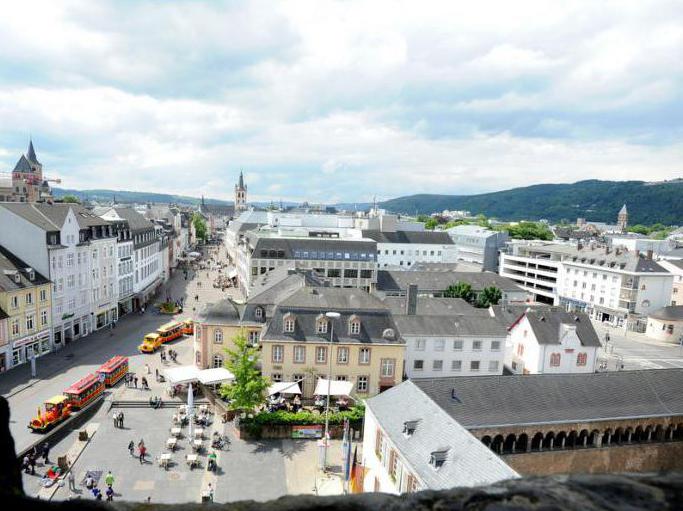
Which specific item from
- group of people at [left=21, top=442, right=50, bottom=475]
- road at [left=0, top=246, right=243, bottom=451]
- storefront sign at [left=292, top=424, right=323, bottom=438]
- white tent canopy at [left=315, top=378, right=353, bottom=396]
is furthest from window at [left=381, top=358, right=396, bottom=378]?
group of people at [left=21, top=442, right=50, bottom=475]

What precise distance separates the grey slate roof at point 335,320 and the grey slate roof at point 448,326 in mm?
4991

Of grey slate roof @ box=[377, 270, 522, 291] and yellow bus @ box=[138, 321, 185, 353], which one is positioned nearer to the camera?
yellow bus @ box=[138, 321, 185, 353]

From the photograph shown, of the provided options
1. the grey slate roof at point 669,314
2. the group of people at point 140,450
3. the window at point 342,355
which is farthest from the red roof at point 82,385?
the grey slate roof at point 669,314

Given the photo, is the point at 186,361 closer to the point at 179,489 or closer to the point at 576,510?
the point at 179,489

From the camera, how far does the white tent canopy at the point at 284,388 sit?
38.6 metres

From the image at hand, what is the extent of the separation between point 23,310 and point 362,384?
1411 inches

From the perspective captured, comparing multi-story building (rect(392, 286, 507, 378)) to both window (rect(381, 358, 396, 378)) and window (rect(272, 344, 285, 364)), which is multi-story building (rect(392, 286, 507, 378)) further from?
window (rect(272, 344, 285, 364))

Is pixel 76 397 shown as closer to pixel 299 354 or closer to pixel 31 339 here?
pixel 31 339

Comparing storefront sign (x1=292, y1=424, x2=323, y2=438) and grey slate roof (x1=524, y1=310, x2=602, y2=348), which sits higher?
grey slate roof (x1=524, y1=310, x2=602, y2=348)

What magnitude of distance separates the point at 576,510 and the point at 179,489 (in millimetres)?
30178

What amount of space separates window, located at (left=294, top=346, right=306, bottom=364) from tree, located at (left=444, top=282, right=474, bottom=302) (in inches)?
1798

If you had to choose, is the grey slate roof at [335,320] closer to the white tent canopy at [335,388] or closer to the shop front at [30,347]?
the white tent canopy at [335,388]

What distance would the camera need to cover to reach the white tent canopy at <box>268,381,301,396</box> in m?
38.6

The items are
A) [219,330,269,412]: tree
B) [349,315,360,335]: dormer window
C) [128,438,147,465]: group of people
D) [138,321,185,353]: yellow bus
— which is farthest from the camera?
[138,321,185,353]: yellow bus
